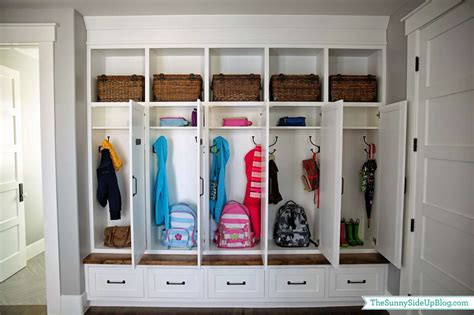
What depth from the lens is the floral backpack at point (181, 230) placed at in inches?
93.7

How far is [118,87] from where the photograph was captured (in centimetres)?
232

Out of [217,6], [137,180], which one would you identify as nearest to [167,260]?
[137,180]

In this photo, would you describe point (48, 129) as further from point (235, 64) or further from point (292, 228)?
point (292, 228)

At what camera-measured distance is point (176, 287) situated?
221cm

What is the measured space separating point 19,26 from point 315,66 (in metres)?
2.68

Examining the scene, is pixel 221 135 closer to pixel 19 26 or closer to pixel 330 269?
pixel 330 269

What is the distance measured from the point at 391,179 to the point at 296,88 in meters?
1.14

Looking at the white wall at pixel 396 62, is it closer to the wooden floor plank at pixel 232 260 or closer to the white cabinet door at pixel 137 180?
the wooden floor plank at pixel 232 260

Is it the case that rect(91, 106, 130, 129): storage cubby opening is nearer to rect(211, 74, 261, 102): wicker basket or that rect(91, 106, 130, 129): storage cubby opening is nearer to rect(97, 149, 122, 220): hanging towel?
rect(97, 149, 122, 220): hanging towel

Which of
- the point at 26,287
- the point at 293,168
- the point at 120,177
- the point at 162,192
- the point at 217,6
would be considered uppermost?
the point at 217,6

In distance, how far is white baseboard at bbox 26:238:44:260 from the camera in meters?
3.12

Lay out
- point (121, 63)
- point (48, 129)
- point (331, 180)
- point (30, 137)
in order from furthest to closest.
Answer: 1. point (30, 137)
2. point (121, 63)
3. point (48, 129)
4. point (331, 180)

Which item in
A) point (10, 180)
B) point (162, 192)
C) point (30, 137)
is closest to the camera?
point (162, 192)

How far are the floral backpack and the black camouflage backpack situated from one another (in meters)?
0.83
